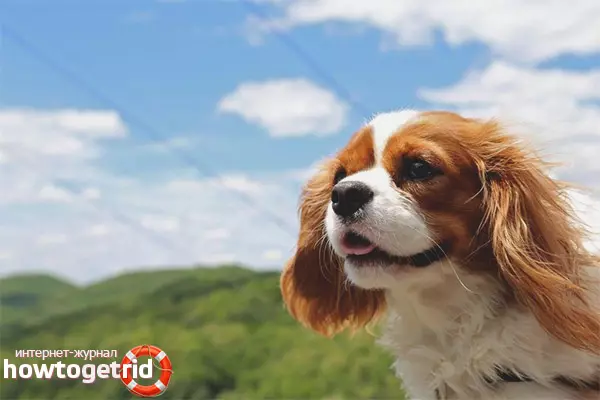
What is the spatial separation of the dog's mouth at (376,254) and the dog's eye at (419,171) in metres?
0.13

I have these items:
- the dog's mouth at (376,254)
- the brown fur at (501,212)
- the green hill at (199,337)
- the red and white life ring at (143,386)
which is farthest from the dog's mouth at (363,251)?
the green hill at (199,337)

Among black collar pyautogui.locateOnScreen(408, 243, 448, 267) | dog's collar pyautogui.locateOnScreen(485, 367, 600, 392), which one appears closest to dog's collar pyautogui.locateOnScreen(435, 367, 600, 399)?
dog's collar pyautogui.locateOnScreen(485, 367, 600, 392)

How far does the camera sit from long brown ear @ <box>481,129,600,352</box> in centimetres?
137

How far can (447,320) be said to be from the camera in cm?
151

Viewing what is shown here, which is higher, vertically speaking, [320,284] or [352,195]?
[352,195]

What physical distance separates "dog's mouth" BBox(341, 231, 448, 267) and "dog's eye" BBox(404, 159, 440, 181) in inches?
5.2

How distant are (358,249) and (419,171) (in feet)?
0.60

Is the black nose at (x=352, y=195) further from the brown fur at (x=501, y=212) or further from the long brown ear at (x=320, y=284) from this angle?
the long brown ear at (x=320, y=284)

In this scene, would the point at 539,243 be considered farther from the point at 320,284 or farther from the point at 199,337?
the point at 199,337

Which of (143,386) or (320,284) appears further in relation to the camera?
(143,386)

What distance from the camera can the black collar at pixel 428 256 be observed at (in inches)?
55.1
